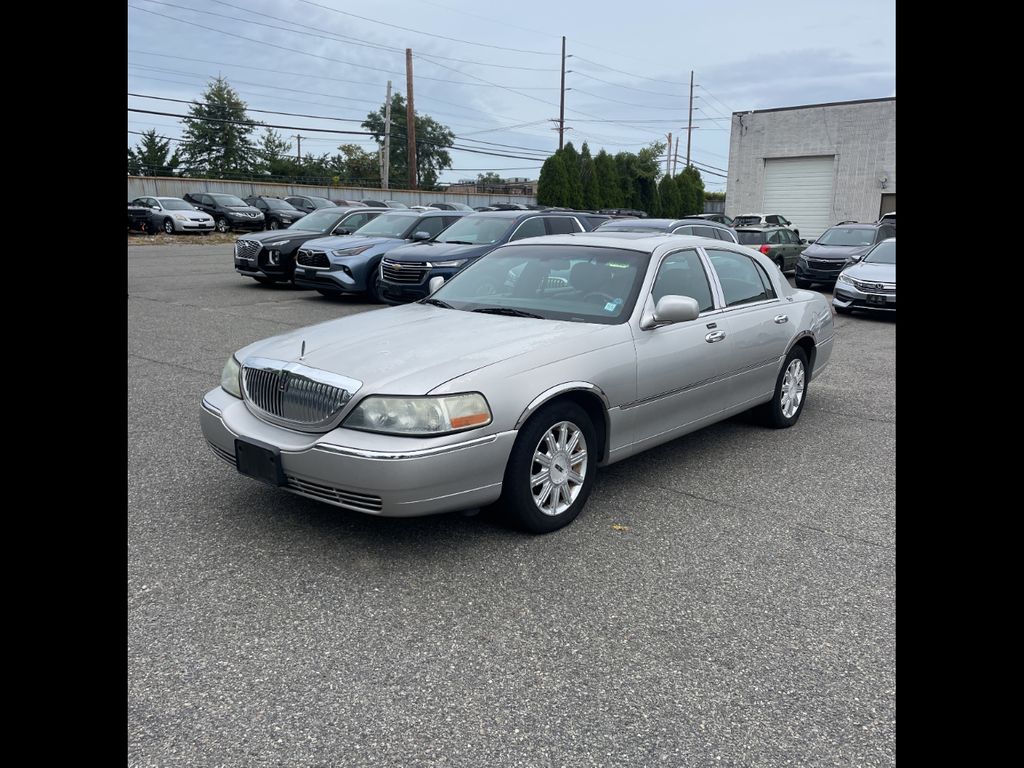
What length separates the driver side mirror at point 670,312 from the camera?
15.5 ft

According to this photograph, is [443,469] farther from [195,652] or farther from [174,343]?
[174,343]

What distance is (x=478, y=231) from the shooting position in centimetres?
1423

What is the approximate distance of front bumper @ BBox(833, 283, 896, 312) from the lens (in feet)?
44.1

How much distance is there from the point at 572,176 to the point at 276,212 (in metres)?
15.0

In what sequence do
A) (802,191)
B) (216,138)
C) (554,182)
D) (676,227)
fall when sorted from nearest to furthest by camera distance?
(676,227) < (802,191) < (554,182) < (216,138)

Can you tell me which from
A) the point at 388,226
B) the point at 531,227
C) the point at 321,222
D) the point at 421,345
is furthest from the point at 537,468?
the point at 321,222

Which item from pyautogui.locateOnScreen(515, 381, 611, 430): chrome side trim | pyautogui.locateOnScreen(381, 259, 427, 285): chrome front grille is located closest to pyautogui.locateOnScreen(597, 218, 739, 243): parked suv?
pyautogui.locateOnScreen(381, 259, 427, 285): chrome front grille

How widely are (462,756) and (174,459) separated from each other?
3.60 meters

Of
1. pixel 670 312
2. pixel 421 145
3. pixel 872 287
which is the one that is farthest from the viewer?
pixel 421 145

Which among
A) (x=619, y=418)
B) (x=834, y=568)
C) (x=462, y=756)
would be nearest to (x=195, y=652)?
(x=462, y=756)

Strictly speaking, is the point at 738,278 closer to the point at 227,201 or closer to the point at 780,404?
the point at 780,404

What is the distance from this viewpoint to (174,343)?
9938 millimetres

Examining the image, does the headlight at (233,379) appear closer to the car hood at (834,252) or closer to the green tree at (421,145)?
the car hood at (834,252)
